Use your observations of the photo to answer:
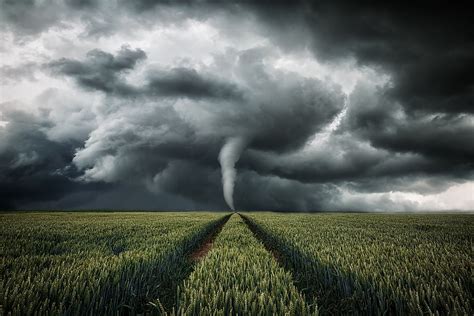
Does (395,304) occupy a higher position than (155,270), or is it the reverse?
(395,304)

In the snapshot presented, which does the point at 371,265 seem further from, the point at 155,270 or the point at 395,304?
the point at 155,270

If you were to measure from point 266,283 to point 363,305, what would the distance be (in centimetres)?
173

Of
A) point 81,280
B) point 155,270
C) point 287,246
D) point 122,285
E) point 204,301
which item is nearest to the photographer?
point 204,301

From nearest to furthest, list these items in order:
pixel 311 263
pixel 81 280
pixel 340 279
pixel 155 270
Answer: pixel 81 280, pixel 340 279, pixel 155 270, pixel 311 263

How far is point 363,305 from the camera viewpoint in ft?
15.0

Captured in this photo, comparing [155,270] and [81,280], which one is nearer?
[81,280]

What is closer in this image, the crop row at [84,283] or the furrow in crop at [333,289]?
the crop row at [84,283]

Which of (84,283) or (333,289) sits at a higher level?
(84,283)

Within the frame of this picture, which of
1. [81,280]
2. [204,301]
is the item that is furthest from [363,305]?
[81,280]

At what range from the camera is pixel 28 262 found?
6488 millimetres

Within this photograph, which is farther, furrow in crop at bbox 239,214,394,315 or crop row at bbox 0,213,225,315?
furrow in crop at bbox 239,214,394,315

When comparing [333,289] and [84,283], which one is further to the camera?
[333,289]

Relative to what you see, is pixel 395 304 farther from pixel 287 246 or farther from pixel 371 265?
pixel 287 246

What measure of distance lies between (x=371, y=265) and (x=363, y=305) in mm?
1750
